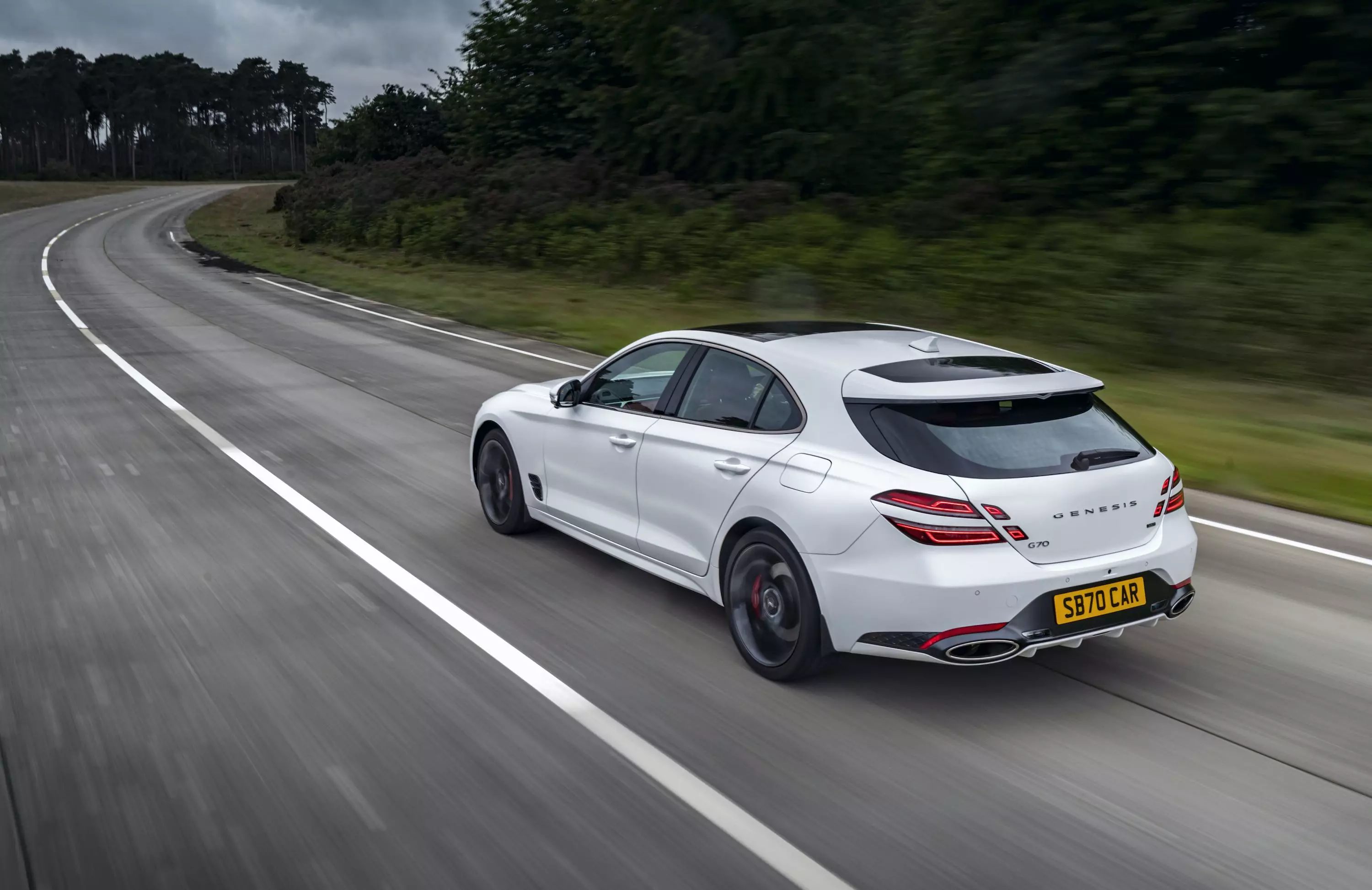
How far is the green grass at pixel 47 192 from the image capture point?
75.4m

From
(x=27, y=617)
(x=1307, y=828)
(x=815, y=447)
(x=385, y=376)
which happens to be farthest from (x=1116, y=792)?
(x=385, y=376)

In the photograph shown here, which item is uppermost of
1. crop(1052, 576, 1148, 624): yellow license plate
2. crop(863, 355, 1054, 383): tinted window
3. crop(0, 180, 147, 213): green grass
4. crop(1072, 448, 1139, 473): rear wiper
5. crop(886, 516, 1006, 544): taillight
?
crop(863, 355, 1054, 383): tinted window

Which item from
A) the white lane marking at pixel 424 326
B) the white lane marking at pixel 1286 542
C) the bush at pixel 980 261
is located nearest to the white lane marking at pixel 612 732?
the white lane marking at pixel 1286 542

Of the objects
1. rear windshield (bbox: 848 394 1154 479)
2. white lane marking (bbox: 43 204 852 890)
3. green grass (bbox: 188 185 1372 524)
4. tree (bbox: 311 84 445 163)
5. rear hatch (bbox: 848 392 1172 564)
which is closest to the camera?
white lane marking (bbox: 43 204 852 890)

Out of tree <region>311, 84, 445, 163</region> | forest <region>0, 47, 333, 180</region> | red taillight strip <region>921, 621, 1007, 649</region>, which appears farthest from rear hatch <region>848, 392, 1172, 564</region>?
forest <region>0, 47, 333, 180</region>

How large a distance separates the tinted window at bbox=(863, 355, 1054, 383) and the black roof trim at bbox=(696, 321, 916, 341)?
59cm

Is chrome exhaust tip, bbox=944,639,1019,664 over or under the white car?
under

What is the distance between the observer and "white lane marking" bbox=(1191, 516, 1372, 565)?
711cm

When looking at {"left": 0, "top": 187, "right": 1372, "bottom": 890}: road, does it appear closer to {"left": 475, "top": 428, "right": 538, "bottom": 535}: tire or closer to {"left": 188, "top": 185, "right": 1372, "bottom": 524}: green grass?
{"left": 475, "top": 428, "right": 538, "bottom": 535}: tire

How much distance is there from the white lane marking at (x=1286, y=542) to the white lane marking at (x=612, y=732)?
4.82 meters

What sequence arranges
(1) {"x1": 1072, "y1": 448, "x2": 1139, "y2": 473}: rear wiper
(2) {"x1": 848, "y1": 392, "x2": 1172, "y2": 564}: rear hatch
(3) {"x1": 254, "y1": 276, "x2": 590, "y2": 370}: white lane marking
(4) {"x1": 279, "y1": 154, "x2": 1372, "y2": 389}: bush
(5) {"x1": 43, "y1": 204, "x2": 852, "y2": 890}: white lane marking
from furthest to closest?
(3) {"x1": 254, "y1": 276, "x2": 590, "y2": 370}: white lane marking, (4) {"x1": 279, "y1": 154, "x2": 1372, "y2": 389}: bush, (1) {"x1": 1072, "y1": 448, "x2": 1139, "y2": 473}: rear wiper, (2) {"x1": 848, "y1": 392, "x2": 1172, "y2": 564}: rear hatch, (5) {"x1": 43, "y1": 204, "x2": 852, "y2": 890}: white lane marking

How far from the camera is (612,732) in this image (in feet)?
14.9

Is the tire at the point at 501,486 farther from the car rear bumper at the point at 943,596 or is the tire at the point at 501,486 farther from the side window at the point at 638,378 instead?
the car rear bumper at the point at 943,596

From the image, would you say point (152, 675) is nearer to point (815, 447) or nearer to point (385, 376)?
point (815, 447)
